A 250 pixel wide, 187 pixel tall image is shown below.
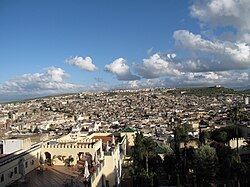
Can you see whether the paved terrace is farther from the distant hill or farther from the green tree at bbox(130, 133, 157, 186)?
the distant hill

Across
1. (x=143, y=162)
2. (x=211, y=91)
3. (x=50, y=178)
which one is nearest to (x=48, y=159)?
(x=50, y=178)

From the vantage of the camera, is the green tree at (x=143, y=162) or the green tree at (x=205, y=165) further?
the green tree at (x=205, y=165)

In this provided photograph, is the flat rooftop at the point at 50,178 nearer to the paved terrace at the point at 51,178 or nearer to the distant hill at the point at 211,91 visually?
the paved terrace at the point at 51,178

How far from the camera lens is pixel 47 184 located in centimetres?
1354

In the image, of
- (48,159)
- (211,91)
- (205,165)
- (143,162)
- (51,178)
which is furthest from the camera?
(211,91)

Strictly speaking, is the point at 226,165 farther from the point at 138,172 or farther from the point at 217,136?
the point at 217,136

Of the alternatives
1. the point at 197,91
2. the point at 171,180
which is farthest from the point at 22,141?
the point at 197,91

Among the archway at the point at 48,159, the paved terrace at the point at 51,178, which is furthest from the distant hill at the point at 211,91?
the paved terrace at the point at 51,178

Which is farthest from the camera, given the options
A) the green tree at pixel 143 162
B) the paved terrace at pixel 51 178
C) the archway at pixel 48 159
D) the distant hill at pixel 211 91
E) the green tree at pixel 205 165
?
the distant hill at pixel 211 91

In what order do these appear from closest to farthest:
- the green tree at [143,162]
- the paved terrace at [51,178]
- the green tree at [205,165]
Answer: the paved terrace at [51,178]
the green tree at [143,162]
the green tree at [205,165]


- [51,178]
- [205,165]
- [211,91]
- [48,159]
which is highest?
[211,91]

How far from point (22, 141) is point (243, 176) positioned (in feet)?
49.9

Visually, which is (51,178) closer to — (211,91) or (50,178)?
(50,178)

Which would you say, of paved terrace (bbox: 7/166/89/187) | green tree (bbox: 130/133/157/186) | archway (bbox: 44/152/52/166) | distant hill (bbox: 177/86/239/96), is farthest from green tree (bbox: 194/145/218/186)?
distant hill (bbox: 177/86/239/96)
